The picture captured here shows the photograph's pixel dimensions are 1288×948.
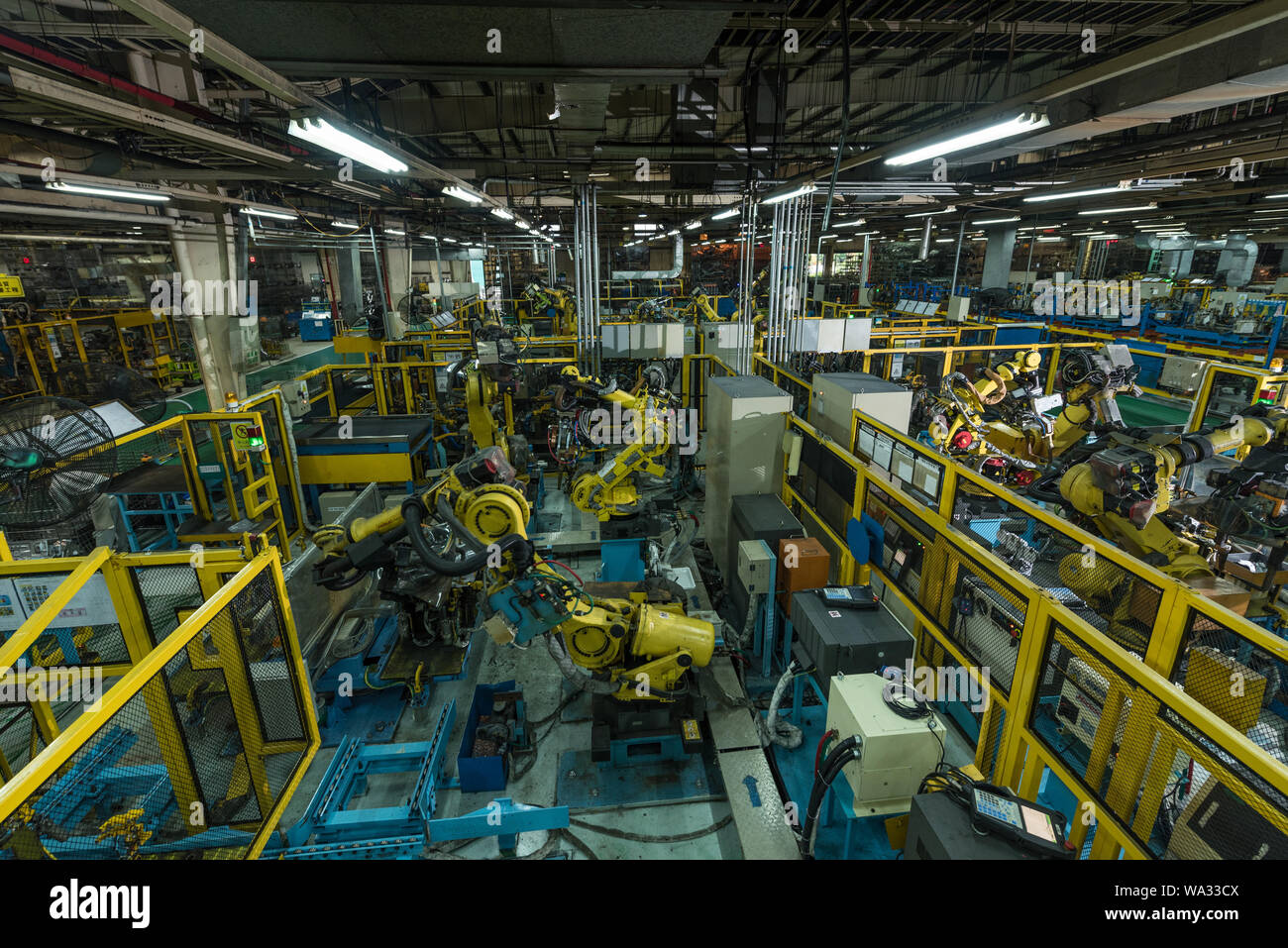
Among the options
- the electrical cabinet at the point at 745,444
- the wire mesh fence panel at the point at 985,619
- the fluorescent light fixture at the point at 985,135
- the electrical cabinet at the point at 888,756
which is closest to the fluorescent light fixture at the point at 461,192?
the electrical cabinet at the point at 745,444

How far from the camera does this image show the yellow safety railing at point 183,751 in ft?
7.93

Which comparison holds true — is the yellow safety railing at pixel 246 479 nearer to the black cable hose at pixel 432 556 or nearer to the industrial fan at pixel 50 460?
the industrial fan at pixel 50 460

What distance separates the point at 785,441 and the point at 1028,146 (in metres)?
3.78

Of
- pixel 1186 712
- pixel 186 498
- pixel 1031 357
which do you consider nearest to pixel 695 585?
pixel 1186 712

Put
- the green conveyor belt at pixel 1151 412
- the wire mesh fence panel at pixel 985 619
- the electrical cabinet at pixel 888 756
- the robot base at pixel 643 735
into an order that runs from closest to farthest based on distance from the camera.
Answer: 1. the electrical cabinet at pixel 888 756
2. the wire mesh fence panel at pixel 985 619
3. the robot base at pixel 643 735
4. the green conveyor belt at pixel 1151 412

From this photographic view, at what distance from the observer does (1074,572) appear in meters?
5.26

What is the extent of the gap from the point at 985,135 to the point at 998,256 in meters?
20.8

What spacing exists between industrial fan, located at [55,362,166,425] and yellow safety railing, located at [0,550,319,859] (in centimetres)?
917

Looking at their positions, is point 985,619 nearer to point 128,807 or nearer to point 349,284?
point 128,807

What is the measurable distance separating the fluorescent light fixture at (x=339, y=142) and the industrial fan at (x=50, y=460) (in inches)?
131

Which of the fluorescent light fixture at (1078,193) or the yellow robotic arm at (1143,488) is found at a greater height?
the fluorescent light fixture at (1078,193)

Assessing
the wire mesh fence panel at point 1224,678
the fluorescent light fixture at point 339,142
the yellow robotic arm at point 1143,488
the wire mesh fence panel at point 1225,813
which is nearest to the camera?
the wire mesh fence panel at point 1225,813

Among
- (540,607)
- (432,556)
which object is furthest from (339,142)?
(540,607)
